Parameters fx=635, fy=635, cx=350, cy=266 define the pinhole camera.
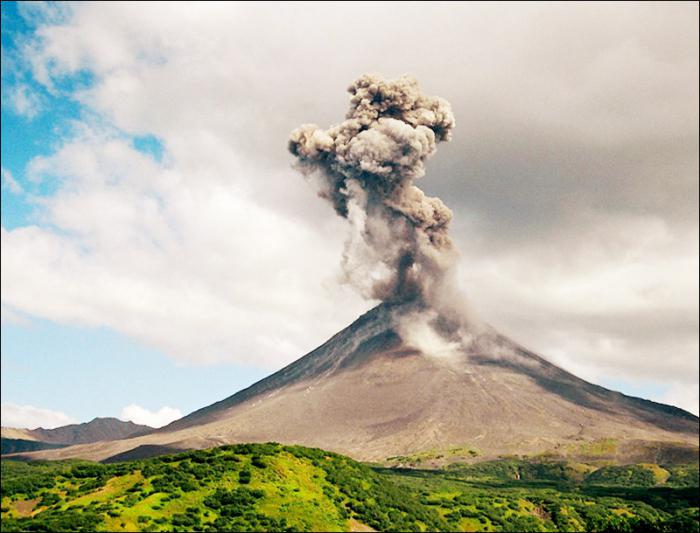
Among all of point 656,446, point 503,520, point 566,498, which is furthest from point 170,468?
point 656,446

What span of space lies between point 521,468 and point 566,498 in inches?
3224

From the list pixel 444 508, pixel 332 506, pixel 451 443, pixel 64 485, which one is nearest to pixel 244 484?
pixel 332 506

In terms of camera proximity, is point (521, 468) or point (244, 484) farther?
point (521, 468)

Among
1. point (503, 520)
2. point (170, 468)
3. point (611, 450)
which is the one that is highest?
point (611, 450)

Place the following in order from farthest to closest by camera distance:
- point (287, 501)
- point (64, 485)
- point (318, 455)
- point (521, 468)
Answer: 1. point (521, 468)
2. point (318, 455)
3. point (64, 485)
4. point (287, 501)

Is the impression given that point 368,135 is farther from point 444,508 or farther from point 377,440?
point 444,508

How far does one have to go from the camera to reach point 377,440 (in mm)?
194750

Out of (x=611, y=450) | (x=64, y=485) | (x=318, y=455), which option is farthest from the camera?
(x=611, y=450)

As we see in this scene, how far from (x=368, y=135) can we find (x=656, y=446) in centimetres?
12211

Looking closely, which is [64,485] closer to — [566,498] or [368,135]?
[566,498]

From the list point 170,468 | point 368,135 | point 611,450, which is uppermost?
point 368,135

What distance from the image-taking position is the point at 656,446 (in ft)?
586

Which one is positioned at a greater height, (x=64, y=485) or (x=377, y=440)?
(x=377, y=440)

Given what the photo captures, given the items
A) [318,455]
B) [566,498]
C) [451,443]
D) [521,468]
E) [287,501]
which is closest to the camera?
[287,501]
